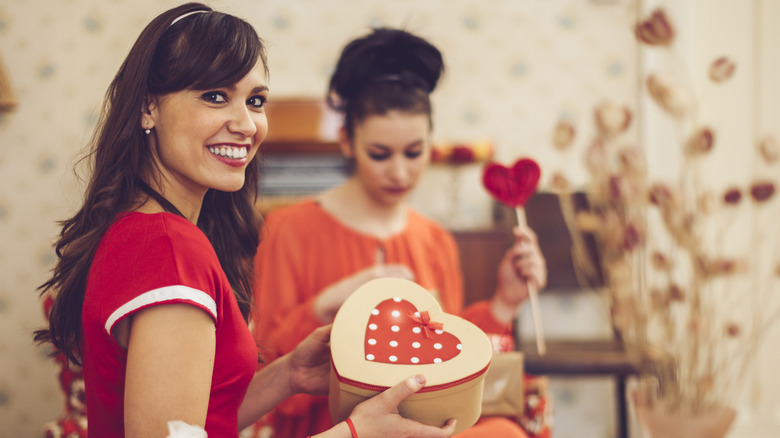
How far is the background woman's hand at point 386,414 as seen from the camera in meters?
0.77

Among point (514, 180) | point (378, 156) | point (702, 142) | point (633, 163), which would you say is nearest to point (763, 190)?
point (702, 142)

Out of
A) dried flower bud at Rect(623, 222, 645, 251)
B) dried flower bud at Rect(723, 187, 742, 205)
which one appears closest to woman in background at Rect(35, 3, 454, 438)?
dried flower bud at Rect(623, 222, 645, 251)

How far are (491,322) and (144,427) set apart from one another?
0.99 meters

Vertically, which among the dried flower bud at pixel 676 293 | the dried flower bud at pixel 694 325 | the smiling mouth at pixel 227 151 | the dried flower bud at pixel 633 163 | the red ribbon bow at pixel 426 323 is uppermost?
the smiling mouth at pixel 227 151

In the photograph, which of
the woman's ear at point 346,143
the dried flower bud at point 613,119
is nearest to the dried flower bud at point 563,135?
the dried flower bud at point 613,119

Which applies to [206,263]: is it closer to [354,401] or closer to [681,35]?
[354,401]

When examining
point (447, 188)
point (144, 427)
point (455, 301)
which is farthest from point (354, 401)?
point (447, 188)

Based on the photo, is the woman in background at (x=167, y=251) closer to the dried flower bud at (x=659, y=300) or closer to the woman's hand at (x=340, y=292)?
the woman's hand at (x=340, y=292)

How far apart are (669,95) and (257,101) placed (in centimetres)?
108

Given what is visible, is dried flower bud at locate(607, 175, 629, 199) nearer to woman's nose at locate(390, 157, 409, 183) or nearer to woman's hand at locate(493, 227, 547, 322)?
woman's hand at locate(493, 227, 547, 322)

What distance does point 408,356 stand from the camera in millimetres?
833

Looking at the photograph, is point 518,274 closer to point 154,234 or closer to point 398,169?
point 398,169

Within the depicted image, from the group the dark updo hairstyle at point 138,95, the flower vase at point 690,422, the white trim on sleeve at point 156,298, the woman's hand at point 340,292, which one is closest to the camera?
the white trim on sleeve at point 156,298

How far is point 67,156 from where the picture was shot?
9.52 feet
